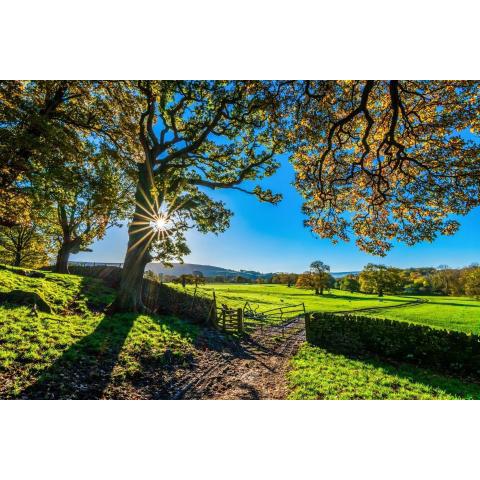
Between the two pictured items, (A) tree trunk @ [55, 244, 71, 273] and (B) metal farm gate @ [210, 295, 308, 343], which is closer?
(B) metal farm gate @ [210, 295, 308, 343]

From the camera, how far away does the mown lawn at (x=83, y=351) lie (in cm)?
360

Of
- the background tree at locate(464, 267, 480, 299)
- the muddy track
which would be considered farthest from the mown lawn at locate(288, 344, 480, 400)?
the background tree at locate(464, 267, 480, 299)

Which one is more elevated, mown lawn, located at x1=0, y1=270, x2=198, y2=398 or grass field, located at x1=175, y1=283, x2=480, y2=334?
grass field, located at x1=175, y1=283, x2=480, y2=334

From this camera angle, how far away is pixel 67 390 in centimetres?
355

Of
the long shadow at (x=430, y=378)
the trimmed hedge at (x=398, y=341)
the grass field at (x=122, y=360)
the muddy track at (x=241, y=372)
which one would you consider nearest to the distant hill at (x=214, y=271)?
the grass field at (x=122, y=360)

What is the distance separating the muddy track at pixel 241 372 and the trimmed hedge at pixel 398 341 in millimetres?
1263

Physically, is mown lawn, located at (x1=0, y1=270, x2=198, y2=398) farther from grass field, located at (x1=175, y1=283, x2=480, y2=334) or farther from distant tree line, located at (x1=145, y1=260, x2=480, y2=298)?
grass field, located at (x1=175, y1=283, x2=480, y2=334)

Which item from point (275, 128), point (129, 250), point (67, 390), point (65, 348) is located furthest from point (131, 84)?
point (67, 390)

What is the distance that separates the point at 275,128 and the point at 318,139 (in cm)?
121

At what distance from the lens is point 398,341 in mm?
6660

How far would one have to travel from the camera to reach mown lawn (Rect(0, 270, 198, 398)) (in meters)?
3.60

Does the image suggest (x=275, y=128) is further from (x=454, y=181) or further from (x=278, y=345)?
(x=278, y=345)

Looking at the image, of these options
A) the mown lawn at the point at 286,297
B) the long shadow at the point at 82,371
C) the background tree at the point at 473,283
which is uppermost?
the background tree at the point at 473,283

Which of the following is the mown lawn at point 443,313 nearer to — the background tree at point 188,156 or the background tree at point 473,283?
the background tree at point 473,283
